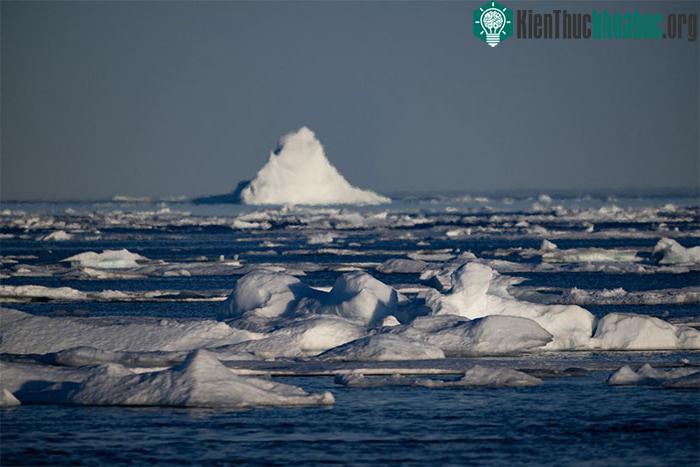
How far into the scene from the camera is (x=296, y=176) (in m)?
107

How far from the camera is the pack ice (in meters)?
105

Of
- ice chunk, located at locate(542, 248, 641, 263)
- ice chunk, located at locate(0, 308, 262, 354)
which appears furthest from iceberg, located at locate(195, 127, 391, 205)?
ice chunk, located at locate(0, 308, 262, 354)

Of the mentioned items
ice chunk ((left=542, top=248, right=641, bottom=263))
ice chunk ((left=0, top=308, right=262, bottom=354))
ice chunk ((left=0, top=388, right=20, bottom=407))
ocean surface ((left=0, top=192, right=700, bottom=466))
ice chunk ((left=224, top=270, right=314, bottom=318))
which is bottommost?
ice chunk ((left=542, top=248, right=641, bottom=263))

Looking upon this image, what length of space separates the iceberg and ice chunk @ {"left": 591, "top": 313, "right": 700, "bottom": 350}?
8292 cm

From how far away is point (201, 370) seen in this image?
16516 mm

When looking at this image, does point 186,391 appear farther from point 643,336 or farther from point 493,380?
point 643,336

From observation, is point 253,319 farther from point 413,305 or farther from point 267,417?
point 267,417

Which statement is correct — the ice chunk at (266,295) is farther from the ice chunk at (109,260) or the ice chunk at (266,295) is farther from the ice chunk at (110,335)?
the ice chunk at (109,260)

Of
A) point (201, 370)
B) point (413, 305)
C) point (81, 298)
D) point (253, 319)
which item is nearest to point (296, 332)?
point (253, 319)

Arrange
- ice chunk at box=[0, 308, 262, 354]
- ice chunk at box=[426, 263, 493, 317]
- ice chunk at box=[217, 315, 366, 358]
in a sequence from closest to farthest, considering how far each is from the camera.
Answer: ice chunk at box=[217, 315, 366, 358] → ice chunk at box=[0, 308, 262, 354] → ice chunk at box=[426, 263, 493, 317]

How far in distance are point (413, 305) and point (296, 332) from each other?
10.5 ft

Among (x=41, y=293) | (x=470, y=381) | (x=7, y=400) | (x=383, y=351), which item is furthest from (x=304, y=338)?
(x=41, y=293)

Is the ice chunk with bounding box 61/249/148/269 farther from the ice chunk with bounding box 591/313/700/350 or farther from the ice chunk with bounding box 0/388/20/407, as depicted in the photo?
the ice chunk with bounding box 0/388/20/407

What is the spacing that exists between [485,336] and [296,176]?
86534 mm
